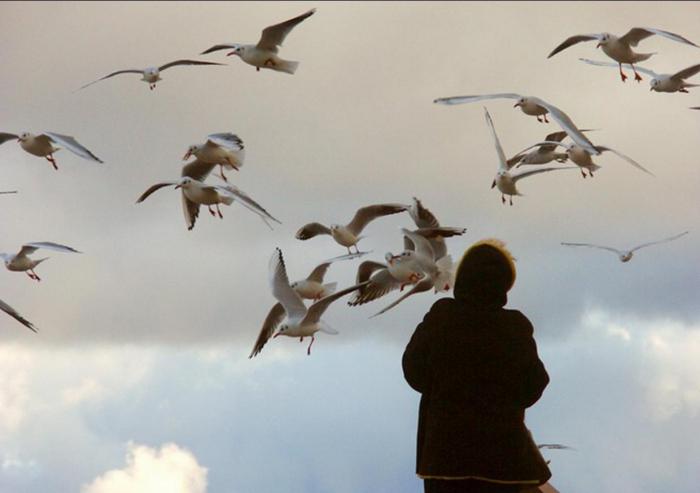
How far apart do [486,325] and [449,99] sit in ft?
12.5

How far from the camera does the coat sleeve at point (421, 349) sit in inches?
176

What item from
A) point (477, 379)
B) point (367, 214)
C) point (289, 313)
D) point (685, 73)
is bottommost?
point (477, 379)

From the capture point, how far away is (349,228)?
9.09 metres

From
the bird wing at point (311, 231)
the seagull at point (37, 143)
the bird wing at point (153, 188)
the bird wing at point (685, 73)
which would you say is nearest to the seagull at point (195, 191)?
the bird wing at point (153, 188)

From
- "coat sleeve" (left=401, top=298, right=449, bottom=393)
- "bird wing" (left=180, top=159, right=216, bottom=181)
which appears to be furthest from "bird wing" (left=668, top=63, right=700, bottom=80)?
"coat sleeve" (left=401, top=298, right=449, bottom=393)

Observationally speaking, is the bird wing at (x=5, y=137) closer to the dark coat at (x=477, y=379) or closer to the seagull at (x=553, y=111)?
the seagull at (x=553, y=111)

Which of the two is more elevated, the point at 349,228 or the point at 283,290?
the point at 349,228

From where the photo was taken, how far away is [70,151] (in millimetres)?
8289

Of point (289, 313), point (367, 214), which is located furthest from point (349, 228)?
point (289, 313)

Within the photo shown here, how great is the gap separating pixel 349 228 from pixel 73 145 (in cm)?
222

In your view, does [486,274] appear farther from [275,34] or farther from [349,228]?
[275,34]

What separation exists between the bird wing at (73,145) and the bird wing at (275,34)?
168 centimetres

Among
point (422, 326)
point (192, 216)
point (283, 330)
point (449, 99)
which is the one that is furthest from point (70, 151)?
point (422, 326)

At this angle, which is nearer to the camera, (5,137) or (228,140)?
(228,140)
